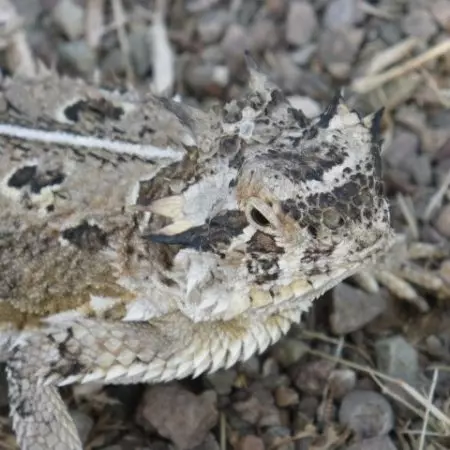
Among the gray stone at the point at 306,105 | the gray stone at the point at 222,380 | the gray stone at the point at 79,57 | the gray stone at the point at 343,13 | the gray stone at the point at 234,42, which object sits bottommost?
the gray stone at the point at 222,380

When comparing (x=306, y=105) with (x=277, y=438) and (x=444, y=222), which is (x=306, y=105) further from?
(x=277, y=438)

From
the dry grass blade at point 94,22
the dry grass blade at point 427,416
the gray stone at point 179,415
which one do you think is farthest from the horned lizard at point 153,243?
the dry grass blade at point 94,22

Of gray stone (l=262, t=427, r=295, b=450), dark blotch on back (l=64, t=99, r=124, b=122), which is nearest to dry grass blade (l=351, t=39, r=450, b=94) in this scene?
dark blotch on back (l=64, t=99, r=124, b=122)

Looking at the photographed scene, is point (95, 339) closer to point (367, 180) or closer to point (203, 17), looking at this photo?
point (367, 180)

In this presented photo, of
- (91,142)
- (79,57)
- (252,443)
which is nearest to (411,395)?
(252,443)

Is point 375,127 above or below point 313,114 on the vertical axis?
above

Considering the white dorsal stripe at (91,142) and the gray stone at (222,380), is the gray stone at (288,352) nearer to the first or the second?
the gray stone at (222,380)
